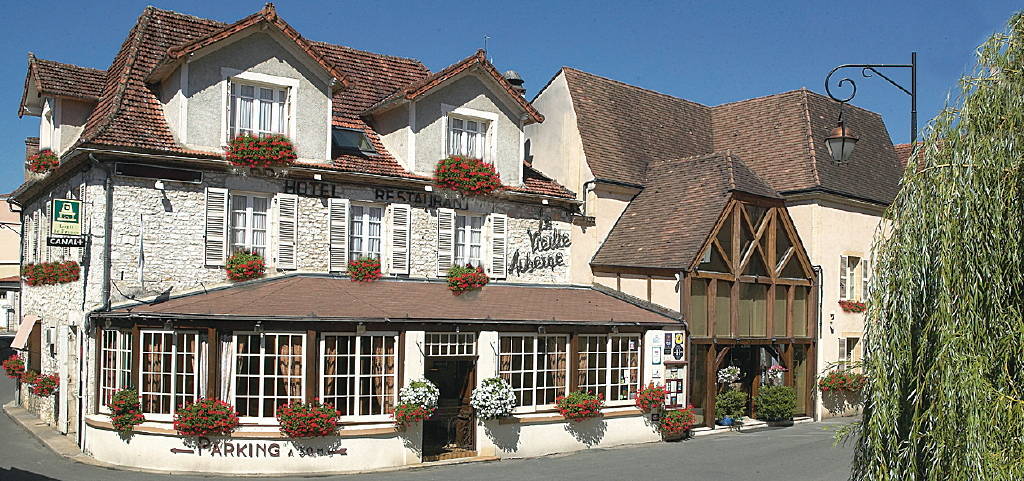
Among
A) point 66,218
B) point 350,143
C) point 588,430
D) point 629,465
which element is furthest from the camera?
point 350,143

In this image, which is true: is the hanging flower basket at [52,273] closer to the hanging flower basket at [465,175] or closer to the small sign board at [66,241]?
the small sign board at [66,241]

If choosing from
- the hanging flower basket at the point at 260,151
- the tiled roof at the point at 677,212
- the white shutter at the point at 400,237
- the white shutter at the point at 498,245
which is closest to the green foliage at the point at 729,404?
the tiled roof at the point at 677,212

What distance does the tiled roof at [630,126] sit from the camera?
88.6 feet

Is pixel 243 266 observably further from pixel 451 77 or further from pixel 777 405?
pixel 777 405

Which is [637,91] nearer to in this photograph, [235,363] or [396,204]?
[396,204]

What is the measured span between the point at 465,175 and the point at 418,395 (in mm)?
5822

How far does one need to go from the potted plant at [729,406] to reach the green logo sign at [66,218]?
15.4 metres

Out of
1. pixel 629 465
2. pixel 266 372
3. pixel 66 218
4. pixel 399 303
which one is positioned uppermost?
pixel 66 218

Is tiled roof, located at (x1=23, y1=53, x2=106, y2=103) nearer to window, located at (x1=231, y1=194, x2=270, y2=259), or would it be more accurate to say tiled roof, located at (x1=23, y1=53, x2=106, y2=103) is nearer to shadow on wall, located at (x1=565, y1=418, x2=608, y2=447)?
window, located at (x1=231, y1=194, x2=270, y2=259)

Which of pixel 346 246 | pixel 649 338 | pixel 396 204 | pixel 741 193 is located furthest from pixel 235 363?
pixel 741 193

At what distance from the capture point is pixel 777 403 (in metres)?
25.2

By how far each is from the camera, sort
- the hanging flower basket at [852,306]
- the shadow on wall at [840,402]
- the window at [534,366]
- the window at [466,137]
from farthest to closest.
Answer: the hanging flower basket at [852,306] < the shadow on wall at [840,402] < the window at [466,137] < the window at [534,366]

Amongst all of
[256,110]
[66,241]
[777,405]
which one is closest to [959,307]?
[256,110]

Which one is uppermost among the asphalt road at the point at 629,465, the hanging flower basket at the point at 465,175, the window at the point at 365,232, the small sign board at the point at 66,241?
the hanging flower basket at the point at 465,175
